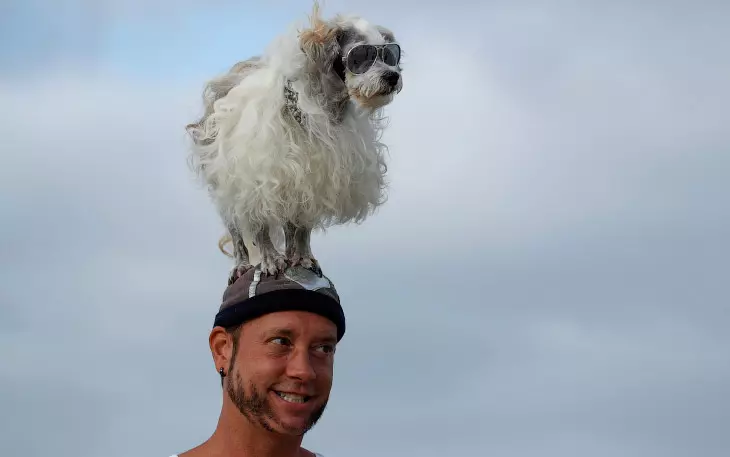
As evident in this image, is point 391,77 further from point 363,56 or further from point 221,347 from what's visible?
point 221,347

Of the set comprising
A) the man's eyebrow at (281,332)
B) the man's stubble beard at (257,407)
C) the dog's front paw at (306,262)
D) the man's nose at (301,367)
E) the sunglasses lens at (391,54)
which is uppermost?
the sunglasses lens at (391,54)

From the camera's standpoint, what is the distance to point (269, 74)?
20.6 ft

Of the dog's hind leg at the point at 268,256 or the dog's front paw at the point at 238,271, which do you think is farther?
the dog's front paw at the point at 238,271

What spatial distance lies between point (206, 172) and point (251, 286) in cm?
76

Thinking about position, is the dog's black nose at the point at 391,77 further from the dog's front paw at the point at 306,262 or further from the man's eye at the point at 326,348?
the man's eye at the point at 326,348

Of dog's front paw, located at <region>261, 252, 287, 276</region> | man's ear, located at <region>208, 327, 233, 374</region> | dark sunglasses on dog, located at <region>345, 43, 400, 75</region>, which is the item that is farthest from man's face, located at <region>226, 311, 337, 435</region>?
dark sunglasses on dog, located at <region>345, 43, 400, 75</region>

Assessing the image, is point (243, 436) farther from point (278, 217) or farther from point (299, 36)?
point (299, 36)

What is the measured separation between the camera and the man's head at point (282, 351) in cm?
599

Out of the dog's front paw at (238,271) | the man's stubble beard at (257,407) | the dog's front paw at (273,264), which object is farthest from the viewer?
the dog's front paw at (238,271)

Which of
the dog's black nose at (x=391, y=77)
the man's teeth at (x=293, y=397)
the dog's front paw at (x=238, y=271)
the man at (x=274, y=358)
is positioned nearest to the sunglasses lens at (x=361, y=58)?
the dog's black nose at (x=391, y=77)

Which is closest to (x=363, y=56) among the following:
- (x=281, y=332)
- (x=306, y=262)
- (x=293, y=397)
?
(x=306, y=262)

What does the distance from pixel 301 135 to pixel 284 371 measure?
4.22 feet

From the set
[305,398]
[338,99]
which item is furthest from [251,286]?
[338,99]

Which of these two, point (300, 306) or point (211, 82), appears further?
point (211, 82)
